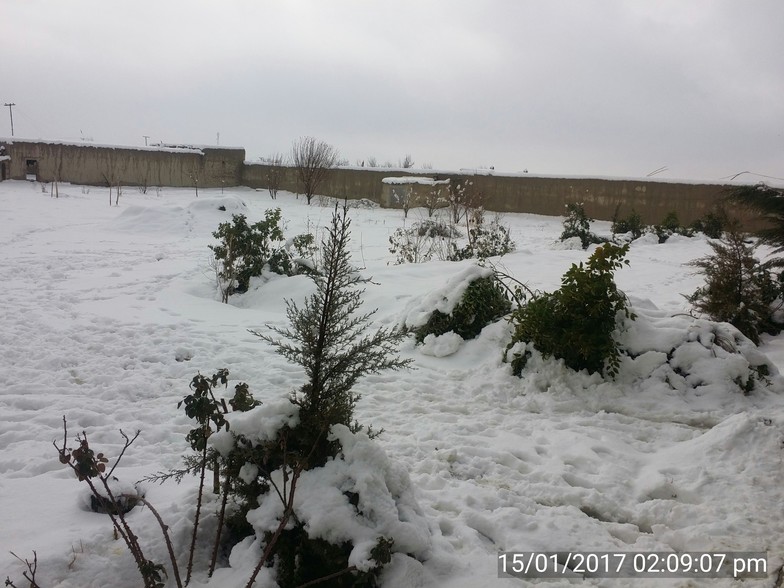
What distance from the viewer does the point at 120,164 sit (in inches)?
1000

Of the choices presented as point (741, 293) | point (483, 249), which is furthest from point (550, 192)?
point (741, 293)

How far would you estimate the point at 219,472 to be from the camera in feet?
8.48

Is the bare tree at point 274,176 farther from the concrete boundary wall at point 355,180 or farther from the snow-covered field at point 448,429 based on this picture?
the snow-covered field at point 448,429

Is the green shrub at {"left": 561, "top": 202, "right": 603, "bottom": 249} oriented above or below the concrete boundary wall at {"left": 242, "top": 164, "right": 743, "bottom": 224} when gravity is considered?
below

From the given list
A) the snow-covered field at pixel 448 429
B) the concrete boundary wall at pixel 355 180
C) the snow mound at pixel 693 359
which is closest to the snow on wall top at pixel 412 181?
the concrete boundary wall at pixel 355 180

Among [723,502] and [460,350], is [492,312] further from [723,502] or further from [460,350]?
[723,502]

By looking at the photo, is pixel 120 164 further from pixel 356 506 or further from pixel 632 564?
pixel 632 564

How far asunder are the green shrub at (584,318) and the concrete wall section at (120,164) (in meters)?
23.0

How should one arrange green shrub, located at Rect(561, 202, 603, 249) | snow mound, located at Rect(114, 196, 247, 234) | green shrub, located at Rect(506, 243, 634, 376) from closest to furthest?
1. green shrub, located at Rect(506, 243, 634, 376)
2. green shrub, located at Rect(561, 202, 603, 249)
3. snow mound, located at Rect(114, 196, 247, 234)

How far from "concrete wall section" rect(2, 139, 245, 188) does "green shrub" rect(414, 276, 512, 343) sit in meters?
21.8

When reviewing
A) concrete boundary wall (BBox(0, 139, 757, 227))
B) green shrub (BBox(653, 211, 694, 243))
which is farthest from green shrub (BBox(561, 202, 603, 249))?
concrete boundary wall (BBox(0, 139, 757, 227))

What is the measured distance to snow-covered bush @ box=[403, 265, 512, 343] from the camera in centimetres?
570

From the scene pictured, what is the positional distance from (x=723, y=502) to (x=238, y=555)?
2378mm

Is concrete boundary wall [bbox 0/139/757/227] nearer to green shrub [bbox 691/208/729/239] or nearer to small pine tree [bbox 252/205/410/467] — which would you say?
green shrub [bbox 691/208/729/239]
